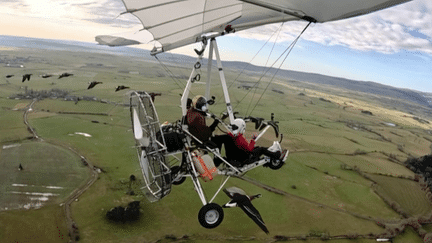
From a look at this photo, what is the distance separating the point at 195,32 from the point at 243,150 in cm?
455

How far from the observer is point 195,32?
29.2ft

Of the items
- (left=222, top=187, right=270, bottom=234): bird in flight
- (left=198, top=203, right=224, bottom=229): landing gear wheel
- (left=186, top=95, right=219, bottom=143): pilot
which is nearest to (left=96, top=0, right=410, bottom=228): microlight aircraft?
(left=198, top=203, right=224, bottom=229): landing gear wheel

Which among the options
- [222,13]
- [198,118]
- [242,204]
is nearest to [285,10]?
[222,13]

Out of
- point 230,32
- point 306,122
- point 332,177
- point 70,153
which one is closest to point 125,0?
point 230,32

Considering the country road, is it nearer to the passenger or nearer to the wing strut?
the passenger

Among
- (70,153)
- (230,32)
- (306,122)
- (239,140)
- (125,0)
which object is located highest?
(125,0)

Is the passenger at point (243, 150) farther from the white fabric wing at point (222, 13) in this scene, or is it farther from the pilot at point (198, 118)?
the white fabric wing at point (222, 13)

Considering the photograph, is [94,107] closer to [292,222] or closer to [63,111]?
[63,111]

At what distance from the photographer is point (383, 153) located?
4838cm

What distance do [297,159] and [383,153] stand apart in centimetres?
→ 2206

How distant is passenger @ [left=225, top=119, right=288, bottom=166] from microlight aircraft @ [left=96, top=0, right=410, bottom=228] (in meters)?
0.27

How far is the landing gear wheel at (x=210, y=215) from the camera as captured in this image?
7.82m

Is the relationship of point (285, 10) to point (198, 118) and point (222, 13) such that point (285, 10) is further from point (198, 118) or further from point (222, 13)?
point (198, 118)

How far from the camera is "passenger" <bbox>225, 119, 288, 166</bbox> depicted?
9117 millimetres
